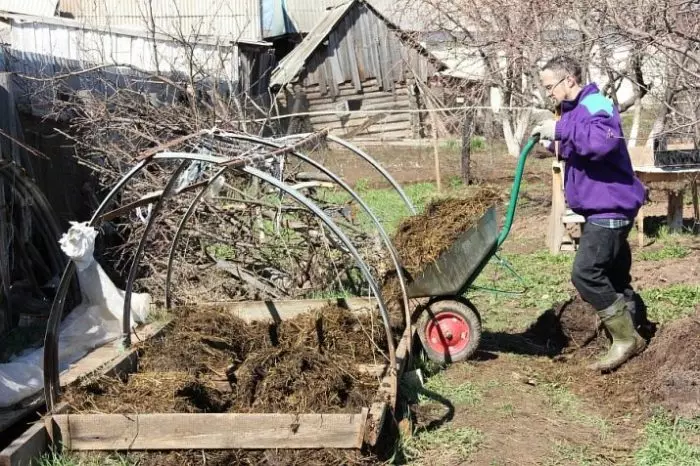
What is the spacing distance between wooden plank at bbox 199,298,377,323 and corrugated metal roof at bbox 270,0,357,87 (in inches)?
766

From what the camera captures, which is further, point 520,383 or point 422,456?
point 520,383

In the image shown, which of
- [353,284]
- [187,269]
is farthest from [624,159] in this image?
[187,269]

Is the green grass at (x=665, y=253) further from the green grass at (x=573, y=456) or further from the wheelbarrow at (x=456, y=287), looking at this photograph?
the green grass at (x=573, y=456)

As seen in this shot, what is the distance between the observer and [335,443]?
4195mm

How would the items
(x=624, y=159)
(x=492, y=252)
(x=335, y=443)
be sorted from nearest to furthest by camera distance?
(x=335, y=443), (x=624, y=159), (x=492, y=252)

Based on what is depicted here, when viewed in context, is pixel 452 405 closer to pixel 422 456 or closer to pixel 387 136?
pixel 422 456

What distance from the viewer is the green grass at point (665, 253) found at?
8.88 m

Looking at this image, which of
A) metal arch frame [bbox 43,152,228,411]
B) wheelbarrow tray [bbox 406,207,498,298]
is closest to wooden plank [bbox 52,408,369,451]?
metal arch frame [bbox 43,152,228,411]

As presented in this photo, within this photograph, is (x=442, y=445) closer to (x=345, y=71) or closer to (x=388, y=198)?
(x=388, y=198)

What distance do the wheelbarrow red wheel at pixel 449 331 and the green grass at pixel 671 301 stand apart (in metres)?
1.65

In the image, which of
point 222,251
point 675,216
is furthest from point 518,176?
point 675,216

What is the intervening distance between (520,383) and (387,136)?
1921cm

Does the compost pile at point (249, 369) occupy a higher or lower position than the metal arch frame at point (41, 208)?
lower

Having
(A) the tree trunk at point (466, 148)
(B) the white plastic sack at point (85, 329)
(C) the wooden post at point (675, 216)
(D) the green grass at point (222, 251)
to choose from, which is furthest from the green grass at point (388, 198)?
(B) the white plastic sack at point (85, 329)
